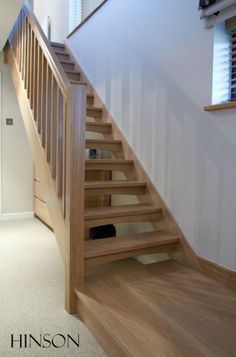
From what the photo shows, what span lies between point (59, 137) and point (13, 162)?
2620mm

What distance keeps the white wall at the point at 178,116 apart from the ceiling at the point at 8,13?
103 centimetres

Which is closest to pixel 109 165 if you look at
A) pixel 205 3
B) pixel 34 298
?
pixel 34 298

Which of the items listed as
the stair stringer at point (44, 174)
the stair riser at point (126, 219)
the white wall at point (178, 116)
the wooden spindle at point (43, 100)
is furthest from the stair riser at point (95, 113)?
the stair riser at point (126, 219)

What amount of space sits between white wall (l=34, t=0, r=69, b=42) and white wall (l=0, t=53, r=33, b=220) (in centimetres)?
114

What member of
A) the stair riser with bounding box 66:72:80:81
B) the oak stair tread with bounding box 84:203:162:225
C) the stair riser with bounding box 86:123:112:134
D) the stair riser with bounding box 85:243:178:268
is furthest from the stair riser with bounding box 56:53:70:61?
the stair riser with bounding box 85:243:178:268

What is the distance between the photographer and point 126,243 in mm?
2133

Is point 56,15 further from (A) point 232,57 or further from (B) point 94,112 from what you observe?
(A) point 232,57

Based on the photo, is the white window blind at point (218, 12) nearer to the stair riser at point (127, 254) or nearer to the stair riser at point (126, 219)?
the stair riser at point (126, 219)

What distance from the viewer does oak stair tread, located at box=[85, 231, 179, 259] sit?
1.99 metres

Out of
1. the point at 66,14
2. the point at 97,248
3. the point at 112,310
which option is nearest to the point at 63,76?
the point at 97,248

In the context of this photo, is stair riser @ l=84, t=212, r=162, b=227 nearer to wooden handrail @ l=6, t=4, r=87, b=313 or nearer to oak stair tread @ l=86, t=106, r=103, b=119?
wooden handrail @ l=6, t=4, r=87, b=313

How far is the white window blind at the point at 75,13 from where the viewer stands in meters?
4.50

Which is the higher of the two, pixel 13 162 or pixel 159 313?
pixel 13 162

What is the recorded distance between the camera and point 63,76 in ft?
6.41
